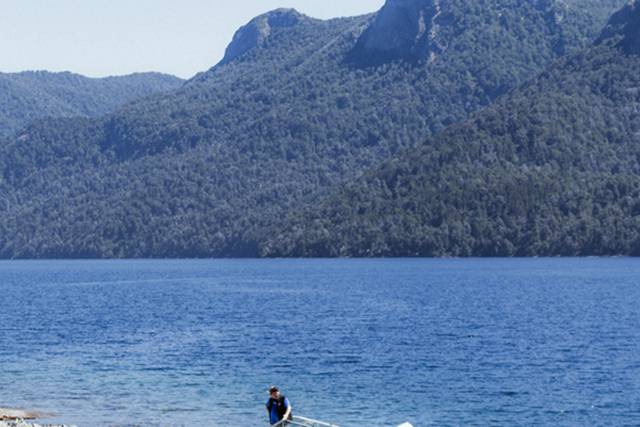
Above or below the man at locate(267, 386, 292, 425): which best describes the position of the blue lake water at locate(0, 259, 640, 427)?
below

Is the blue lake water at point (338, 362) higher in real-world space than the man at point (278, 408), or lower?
lower

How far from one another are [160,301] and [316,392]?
4121 inches

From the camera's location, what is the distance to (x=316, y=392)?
269 feet

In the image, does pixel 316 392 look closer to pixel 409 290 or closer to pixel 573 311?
pixel 573 311

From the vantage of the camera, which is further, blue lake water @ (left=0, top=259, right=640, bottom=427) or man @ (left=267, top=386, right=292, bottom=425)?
blue lake water @ (left=0, top=259, right=640, bottom=427)

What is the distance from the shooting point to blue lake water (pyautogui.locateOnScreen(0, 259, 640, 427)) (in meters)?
75.6

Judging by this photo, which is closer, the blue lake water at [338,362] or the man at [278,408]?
the man at [278,408]

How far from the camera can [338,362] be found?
9900 cm

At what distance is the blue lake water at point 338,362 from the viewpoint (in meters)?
75.6

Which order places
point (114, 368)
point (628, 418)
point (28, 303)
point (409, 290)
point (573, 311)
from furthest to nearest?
point (409, 290)
point (28, 303)
point (573, 311)
point (114, 368)
point (628, 418)

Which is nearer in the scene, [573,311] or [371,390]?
[371,390]

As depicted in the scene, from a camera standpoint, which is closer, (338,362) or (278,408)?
(278,408)

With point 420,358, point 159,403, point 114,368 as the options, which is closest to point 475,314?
point 420,358

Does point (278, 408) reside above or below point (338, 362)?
above
